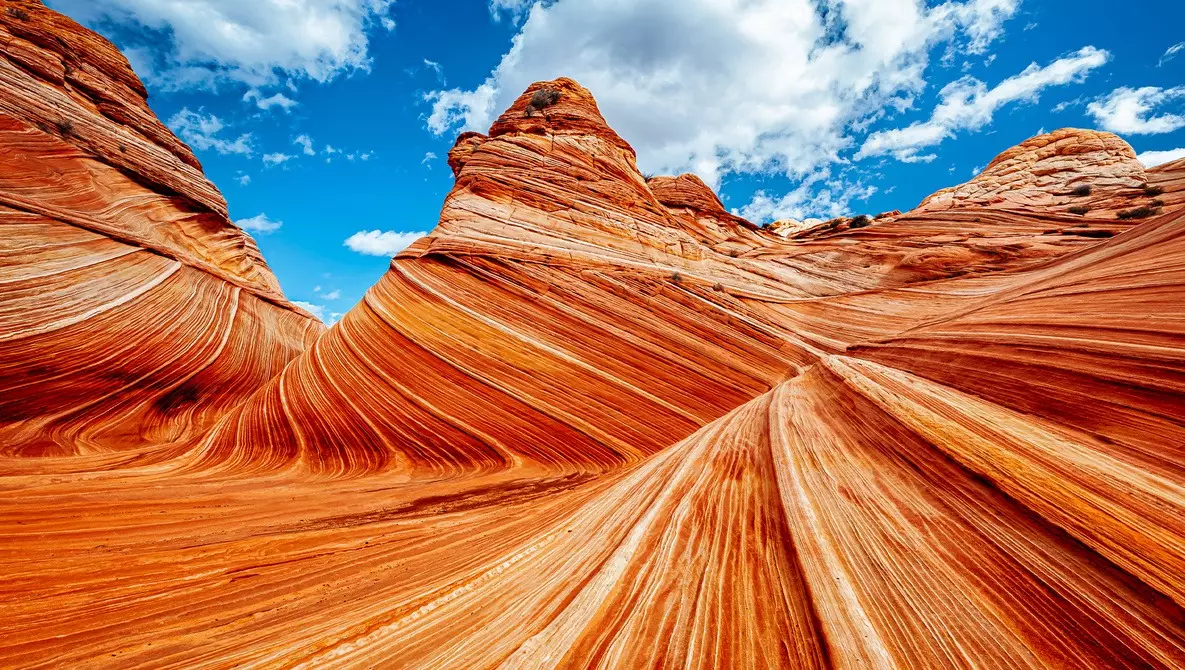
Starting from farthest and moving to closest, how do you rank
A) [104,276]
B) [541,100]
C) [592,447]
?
[541,100], [104,276], [592,447]

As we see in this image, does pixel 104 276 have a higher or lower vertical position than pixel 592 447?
higher

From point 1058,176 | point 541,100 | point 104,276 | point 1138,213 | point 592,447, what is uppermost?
point 541,100

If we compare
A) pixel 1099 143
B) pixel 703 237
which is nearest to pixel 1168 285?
pixel 703 237

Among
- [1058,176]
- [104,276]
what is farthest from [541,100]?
[1058,176]

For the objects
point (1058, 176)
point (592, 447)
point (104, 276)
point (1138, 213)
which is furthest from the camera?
point (1058, 176)

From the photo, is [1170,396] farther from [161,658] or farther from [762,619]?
[161,658]

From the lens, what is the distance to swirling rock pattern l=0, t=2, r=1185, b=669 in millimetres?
2301

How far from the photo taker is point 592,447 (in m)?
7.09

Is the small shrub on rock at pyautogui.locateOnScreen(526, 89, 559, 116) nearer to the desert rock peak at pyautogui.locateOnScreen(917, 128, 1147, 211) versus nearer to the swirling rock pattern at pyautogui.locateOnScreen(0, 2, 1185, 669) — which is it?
the swirling rock pattern at pyautogui.locateOnScreen(0, 2, 1185, 669)

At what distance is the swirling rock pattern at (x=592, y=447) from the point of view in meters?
2.30

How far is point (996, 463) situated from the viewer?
125 inches

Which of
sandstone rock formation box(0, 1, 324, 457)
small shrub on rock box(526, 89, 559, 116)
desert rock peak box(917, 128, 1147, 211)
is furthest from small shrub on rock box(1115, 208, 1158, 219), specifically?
sandstone rock formation box(0, 1, 324, 457)

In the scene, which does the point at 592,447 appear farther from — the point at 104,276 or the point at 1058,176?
the point at 1058,176

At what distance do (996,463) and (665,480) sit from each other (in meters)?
2.67
